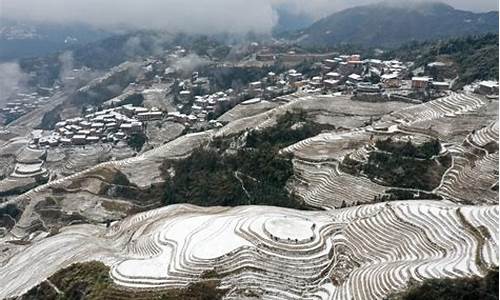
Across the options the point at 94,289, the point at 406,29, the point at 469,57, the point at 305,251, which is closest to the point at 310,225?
the point at 305,251

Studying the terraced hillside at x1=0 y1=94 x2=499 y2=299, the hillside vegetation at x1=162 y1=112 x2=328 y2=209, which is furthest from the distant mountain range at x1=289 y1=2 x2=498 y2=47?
the terraced hillside at x1=0 y1=94 x2=499 y2=299

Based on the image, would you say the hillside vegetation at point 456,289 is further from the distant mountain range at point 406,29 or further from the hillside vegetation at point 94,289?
the distant mountain range at point 406,29

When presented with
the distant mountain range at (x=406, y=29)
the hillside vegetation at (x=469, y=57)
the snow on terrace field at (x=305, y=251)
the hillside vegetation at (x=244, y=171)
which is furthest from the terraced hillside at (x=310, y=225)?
the distant mountain range at (x=406, y=29)

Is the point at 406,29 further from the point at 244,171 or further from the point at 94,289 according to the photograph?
the point at 94,289

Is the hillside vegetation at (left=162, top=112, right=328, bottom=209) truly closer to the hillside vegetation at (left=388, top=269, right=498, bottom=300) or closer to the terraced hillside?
the terraced hillside

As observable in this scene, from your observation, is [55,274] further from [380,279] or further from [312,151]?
[312,151]

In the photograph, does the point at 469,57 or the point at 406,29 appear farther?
the point at 406,29
